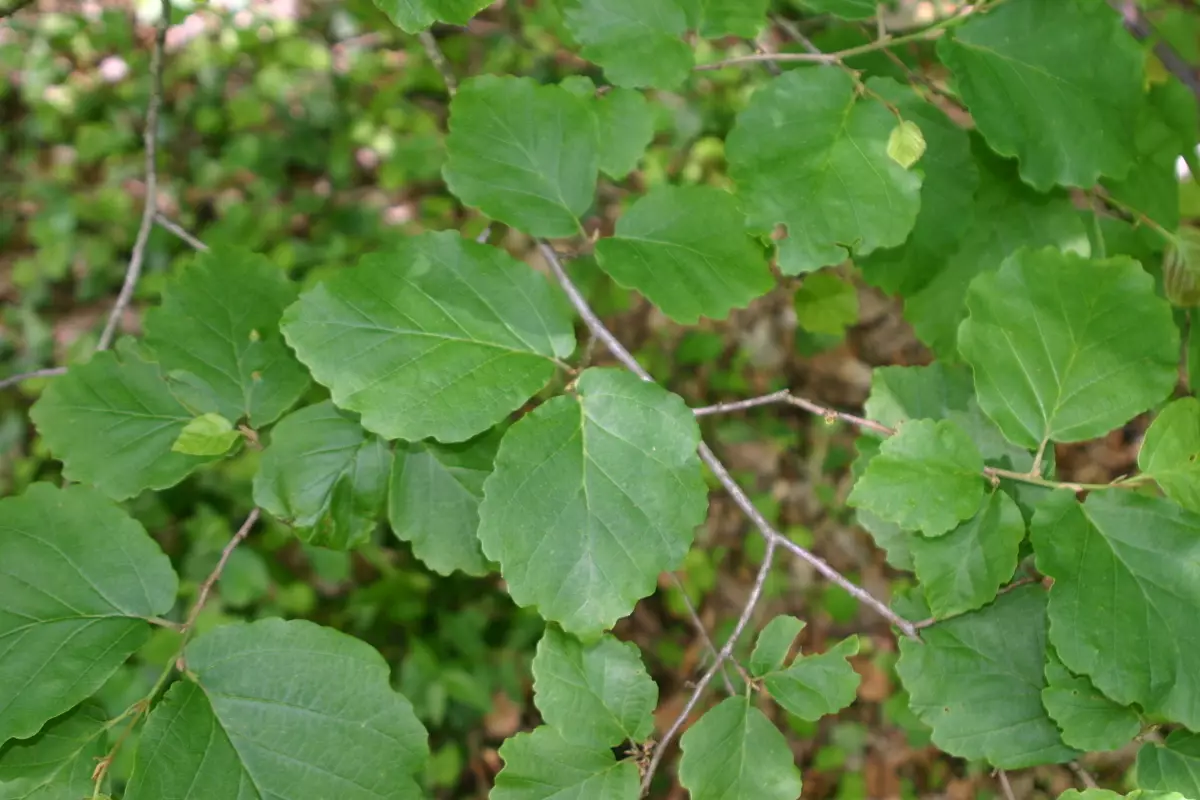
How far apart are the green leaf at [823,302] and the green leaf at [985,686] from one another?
80 cm

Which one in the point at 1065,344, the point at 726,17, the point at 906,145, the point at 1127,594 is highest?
the point at 726,17

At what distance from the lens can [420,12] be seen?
1245mm

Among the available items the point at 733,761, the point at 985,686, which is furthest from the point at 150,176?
the point at 985,686

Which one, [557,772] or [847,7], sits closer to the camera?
[557,772]

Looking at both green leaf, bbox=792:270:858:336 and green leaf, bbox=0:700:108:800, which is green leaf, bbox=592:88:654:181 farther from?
green leaf, bbox=0:700:108:800

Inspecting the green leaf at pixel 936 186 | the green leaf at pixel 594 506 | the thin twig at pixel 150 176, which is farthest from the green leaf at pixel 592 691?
the thin twig at pixel 150 176

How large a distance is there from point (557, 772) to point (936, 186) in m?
1.21

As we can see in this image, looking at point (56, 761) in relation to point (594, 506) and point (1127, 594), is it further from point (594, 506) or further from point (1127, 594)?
point (1127, 594)

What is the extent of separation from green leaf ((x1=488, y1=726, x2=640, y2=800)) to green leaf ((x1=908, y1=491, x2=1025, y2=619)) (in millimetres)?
537

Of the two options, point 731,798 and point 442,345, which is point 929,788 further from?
point 442,345

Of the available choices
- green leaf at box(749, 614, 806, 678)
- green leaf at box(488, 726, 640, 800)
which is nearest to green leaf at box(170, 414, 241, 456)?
green leaf at box(488, 726, 640, 800)

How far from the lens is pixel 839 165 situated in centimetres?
143

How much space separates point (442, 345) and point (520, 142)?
1.35ft

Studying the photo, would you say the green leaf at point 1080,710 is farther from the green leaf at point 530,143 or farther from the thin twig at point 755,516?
the green leaf at point 530,143
